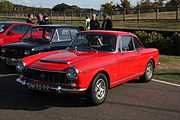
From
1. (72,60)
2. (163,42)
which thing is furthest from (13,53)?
(163,42)

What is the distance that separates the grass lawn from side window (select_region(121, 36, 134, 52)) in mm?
1902

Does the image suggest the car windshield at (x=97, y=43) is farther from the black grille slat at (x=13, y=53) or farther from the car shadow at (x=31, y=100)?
the black grille slat at (x=13, y=53)

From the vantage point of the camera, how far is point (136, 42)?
7.38 meters

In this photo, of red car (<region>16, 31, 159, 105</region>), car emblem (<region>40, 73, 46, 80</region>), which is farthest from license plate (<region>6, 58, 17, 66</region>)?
car emblem (<region>40, 73, 46, 80</region>)

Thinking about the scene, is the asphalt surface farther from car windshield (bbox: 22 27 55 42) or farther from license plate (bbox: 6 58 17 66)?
car windshield (bbox: 22 27 55 42)

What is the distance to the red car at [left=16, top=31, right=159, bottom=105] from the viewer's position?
5.16 meters

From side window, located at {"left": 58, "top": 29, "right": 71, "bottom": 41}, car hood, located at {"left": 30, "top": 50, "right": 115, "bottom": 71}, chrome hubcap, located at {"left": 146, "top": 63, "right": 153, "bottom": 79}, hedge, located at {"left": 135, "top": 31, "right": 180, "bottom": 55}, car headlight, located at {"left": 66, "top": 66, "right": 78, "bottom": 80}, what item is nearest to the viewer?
car headlight, located at {"left": 66, "top": 66, "right": 78, "bottom": 80}

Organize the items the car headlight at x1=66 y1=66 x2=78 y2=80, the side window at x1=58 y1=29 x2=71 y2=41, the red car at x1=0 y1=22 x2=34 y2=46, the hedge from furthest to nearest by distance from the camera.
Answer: the hedge
the red car at x1=0 y1=22 x2=34 y2=46
the side window at x1=58 y1=29 x2=71 y2=41
the car headlight at x1=66 y1=66 x2=78 y2=80

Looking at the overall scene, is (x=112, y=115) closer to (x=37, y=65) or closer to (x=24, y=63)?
(x=37, y=65)

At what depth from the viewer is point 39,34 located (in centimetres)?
941

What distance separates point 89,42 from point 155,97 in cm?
210

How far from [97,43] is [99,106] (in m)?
1.72

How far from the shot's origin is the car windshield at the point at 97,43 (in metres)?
6.36

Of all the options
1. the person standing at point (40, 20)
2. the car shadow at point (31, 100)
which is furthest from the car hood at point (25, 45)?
the person standing at point (40, 20)
